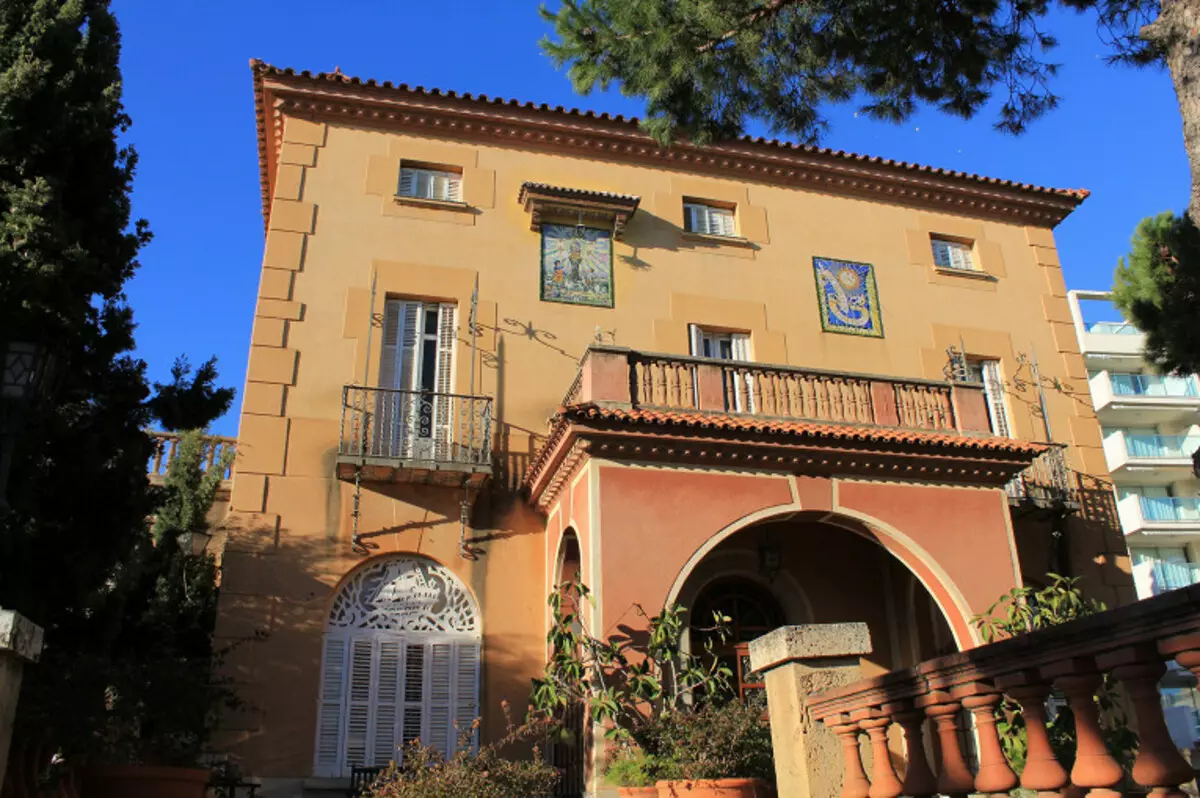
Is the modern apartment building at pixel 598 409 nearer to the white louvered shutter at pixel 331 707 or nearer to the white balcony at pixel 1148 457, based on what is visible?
the white louvered shutter at pixel 331 707

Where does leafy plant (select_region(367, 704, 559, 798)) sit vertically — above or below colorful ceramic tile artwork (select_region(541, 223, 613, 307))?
below

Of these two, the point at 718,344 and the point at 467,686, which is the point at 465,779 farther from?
the point at 718,344

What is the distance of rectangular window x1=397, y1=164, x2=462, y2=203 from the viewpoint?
14.5 metres

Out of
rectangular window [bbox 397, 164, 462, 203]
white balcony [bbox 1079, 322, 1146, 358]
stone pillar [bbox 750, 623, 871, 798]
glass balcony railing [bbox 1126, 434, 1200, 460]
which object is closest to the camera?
stone pillar [bbox 750, 623, 871, 798]

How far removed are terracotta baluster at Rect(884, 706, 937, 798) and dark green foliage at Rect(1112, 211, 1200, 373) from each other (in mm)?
7936

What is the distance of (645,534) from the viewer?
1034 cm

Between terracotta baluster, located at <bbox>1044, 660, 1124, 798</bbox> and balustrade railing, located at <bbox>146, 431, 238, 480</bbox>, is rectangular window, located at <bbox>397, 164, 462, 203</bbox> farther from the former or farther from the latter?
terracotta baluster, located at <bbox>1044, 660, 1124, 798</bbox>

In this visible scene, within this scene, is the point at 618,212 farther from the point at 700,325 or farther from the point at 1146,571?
the point at 1146,571

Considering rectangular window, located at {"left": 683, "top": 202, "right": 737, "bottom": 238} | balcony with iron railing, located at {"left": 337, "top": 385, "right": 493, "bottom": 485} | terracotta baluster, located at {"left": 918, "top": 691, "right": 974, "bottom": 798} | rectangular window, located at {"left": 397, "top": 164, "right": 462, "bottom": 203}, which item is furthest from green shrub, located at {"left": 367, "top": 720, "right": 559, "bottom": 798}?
rectangular window, located at {"left": 683, "top": 202, "right": 737, "bottom": 238}

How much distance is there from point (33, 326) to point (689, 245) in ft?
31.5

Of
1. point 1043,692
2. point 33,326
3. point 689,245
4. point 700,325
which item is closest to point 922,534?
point 700,325

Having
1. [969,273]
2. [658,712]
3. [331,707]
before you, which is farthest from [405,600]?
[969,273]

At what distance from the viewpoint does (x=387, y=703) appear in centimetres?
1159

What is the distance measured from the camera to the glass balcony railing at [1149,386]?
44812mm
